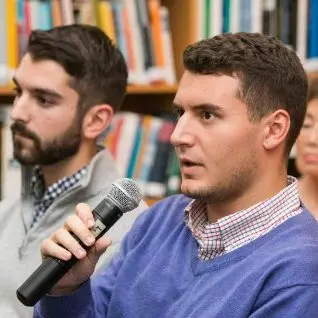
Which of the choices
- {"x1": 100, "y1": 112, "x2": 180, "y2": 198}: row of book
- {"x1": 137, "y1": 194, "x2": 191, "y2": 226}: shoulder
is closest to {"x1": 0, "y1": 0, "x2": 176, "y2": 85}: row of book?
{"x1": 100, "y1": 112, "x2": 180, "y2": 198}: row of book

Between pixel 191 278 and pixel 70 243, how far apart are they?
239mm

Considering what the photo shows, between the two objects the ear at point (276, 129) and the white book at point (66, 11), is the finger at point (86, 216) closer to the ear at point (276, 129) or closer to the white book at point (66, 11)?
the ear at point (276, 129)

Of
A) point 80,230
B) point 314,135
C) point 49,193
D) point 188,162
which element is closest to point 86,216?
point 80,230

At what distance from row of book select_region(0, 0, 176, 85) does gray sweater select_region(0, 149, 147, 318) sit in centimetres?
75

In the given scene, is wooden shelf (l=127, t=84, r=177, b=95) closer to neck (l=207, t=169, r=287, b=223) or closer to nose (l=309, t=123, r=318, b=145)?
nose (l=309, t=123, r=318, b=145)

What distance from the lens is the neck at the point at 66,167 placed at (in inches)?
77.5

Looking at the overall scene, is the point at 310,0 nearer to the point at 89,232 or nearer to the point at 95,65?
the point at 95,65

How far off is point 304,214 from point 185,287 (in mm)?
241

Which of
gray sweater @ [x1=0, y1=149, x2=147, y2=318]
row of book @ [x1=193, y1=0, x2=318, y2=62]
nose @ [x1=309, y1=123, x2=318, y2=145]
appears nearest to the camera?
gray sweater @ [x1=0, y1=149, x2=147, y2=318]

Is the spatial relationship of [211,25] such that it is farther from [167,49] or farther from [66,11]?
[66,11]

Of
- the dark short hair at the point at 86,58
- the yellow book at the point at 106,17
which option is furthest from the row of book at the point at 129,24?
the dark short hair at the point at 86,58

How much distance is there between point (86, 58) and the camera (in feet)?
6.43

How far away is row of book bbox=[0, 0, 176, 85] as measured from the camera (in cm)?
255

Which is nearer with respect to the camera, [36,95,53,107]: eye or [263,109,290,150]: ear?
[263,109,290,150]: ear
